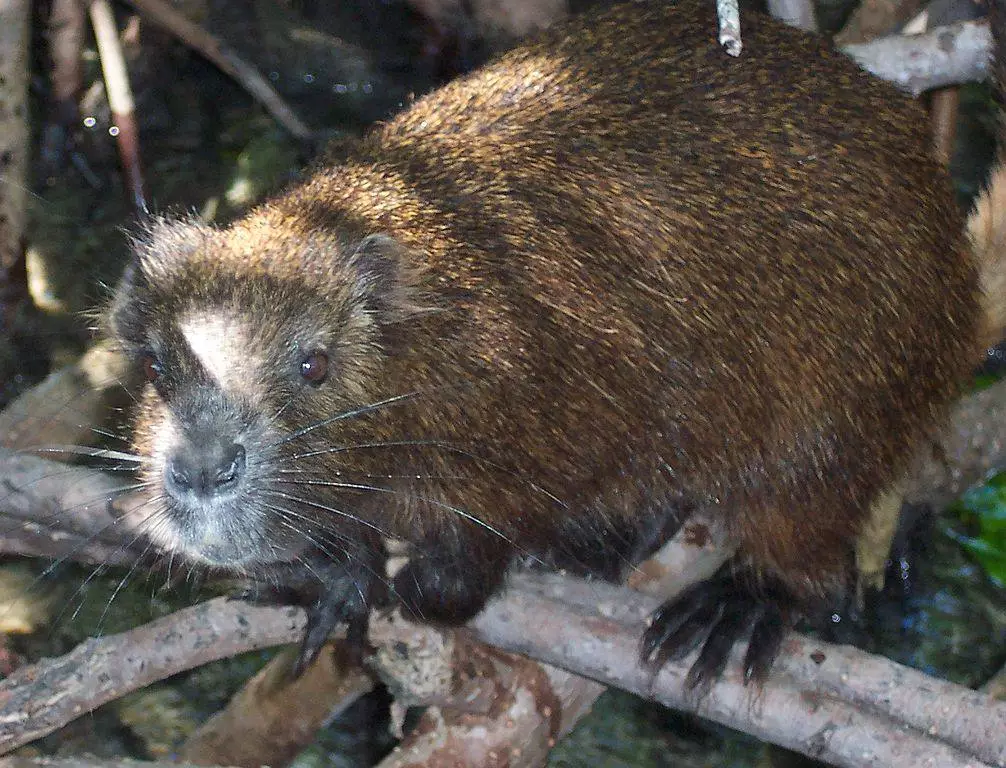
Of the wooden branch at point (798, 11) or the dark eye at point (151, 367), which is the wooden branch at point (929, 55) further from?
the dark eye at point (151, 367)

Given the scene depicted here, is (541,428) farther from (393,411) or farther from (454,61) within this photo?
(454,61)

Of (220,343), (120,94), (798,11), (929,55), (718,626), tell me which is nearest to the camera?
(220,343)

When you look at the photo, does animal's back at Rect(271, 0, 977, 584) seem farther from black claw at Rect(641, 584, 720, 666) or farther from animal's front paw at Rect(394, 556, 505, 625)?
black claw at Rect(641, 584, 720, 666)

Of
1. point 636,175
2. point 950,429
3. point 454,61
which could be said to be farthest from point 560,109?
point 454,61

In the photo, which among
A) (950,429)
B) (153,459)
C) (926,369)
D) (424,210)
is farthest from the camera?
(950,429)

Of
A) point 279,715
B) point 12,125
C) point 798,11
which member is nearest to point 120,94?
point 12,125

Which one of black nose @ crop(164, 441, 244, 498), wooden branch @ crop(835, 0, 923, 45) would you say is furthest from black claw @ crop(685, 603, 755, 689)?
wooden branch @ crop(835, 0, 923, 45)

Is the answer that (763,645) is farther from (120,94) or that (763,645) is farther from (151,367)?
(120,94)
